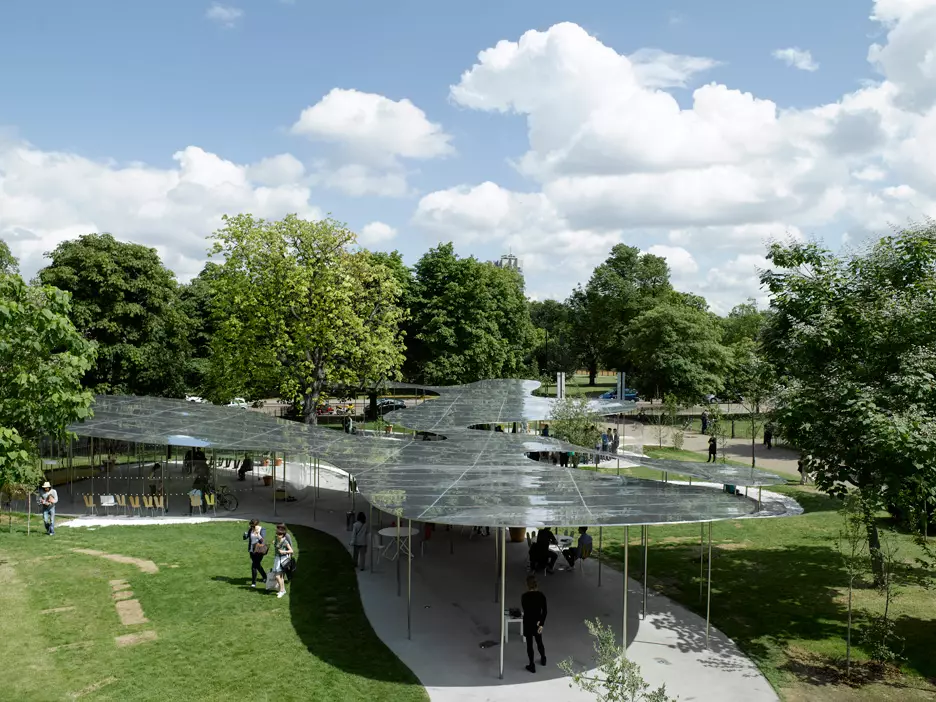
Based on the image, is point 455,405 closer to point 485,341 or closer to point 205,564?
point 205,564

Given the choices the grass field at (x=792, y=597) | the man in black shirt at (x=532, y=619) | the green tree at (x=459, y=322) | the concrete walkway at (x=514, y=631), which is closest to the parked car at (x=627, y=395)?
the green tree at (x=459, y=322)

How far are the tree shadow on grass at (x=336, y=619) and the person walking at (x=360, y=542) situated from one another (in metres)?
0.29

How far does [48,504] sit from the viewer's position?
2061 cm

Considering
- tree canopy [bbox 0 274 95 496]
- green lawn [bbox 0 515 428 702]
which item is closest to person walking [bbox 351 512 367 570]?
green lawn [bbox 0 515 428 702]

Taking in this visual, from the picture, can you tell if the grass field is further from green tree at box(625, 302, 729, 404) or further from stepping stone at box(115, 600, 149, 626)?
green tree at box(625, 302, 729, 404)

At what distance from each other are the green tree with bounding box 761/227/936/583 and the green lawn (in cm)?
983

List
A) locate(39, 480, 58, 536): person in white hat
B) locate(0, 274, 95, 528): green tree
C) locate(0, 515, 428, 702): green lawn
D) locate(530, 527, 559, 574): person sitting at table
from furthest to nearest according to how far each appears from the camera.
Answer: locate(39, 480, 58, 536): person in white hat → locate(530, 527, 559, 574): person sitting at table → locate(0, 274, 95, 528): green tree → locate(0, 515, 428, 702): green lawn

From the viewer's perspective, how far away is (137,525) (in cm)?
2264

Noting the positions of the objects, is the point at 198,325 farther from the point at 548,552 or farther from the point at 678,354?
the point at 548,552

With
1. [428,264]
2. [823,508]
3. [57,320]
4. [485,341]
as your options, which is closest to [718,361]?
[485,341]

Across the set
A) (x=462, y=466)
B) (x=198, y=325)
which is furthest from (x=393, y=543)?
(x=198, y=325)

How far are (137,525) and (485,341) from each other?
1308 inches

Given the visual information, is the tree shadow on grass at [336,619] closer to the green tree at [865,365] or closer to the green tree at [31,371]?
the green tree at [31,371]

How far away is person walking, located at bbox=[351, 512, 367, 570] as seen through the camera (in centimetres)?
1828
